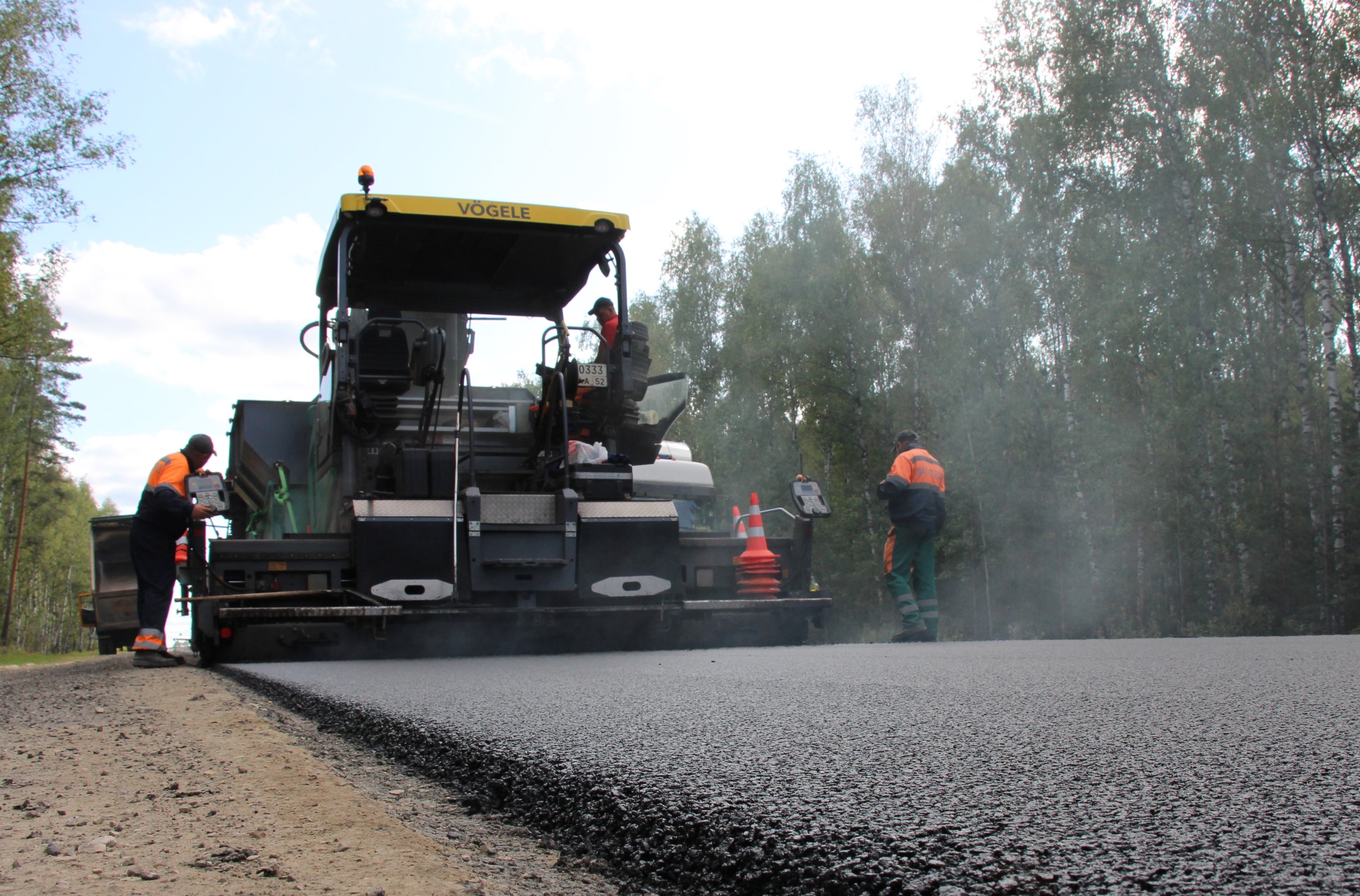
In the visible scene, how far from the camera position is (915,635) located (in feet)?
26.4

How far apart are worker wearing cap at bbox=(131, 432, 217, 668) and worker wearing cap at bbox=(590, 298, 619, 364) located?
2.82 metres

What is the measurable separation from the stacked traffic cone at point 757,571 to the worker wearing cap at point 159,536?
3.60 m

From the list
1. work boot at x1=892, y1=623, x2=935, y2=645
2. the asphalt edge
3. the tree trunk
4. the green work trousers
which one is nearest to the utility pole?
the green work trousers

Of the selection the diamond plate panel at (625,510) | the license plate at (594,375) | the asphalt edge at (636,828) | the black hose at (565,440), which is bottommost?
the asphalt edge at (636,828)

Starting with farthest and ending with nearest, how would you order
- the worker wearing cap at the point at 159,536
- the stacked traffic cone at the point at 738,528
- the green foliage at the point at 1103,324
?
the green foliage at the point at 1103,324 → the stacked traffic cone at the point at 738,528 → the worker wearing cap at the point at 159,536

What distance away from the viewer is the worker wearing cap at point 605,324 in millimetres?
7324

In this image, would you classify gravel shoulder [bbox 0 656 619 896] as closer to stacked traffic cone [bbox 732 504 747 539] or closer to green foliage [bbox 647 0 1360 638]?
stacked traffic cone [bbox 732 504 747 539]

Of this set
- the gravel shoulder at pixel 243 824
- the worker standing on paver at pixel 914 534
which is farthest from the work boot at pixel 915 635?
the gravel shoulder at pixel 243 824

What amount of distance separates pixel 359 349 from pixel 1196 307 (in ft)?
56.9

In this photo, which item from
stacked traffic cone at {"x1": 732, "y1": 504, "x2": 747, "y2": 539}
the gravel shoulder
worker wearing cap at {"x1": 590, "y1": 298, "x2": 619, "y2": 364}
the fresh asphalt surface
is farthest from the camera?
stacked traffic cone at {"x1": 732, "y1": 504, "x2": 747, "y2": 539}

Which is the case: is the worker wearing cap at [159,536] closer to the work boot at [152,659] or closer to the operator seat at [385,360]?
the work boot at [152,659]

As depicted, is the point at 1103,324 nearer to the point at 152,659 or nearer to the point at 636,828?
the point at 152,659

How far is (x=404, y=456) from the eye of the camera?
6910 millimetres

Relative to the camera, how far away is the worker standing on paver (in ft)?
26.5
